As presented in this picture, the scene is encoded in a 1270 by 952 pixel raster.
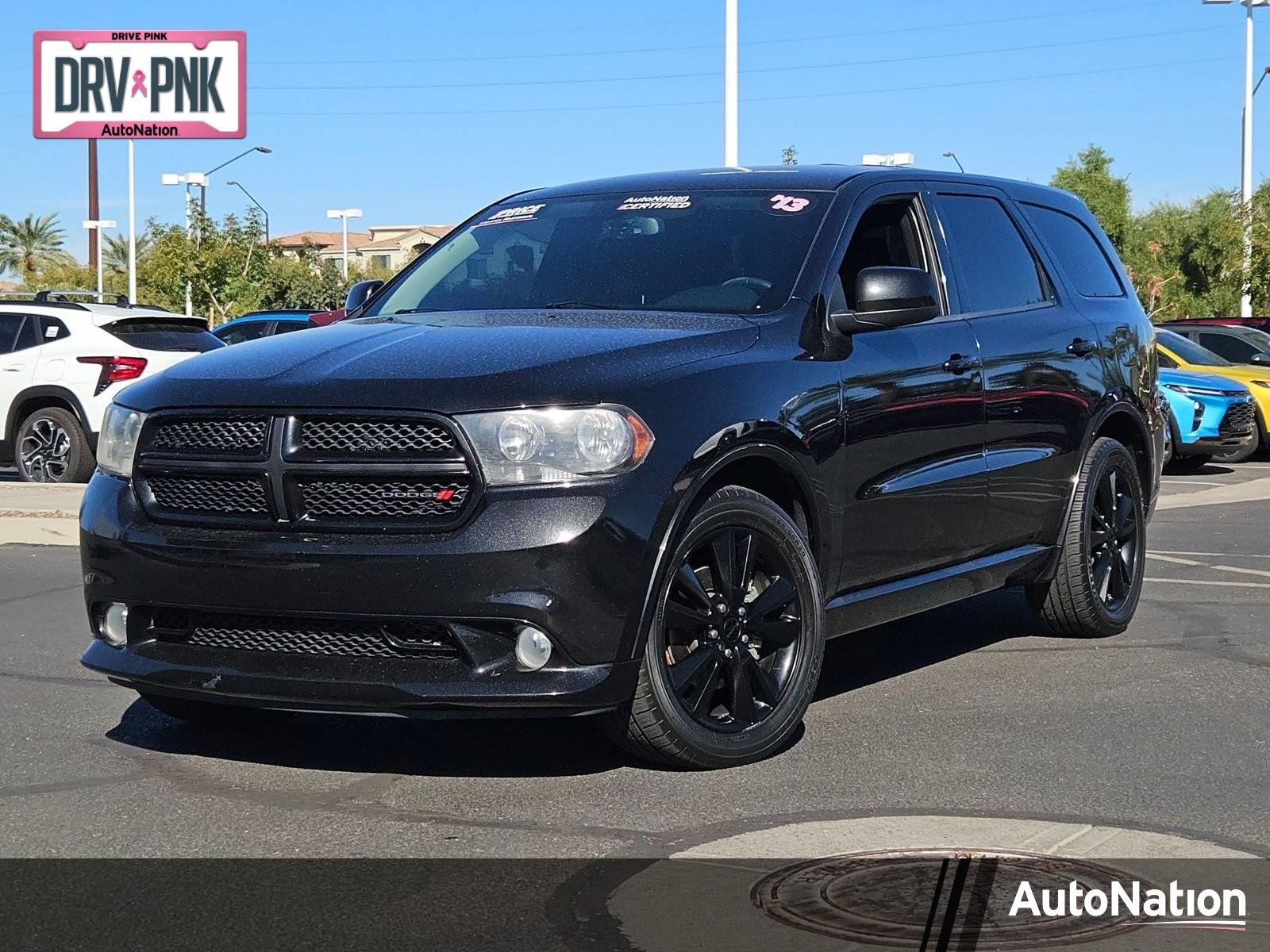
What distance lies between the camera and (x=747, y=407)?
529cm

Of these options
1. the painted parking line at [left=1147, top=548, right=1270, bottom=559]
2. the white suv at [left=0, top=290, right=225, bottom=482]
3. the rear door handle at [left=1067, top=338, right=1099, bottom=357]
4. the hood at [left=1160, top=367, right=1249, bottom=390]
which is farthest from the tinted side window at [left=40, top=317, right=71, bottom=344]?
the rear door handle at [left=1067, top=338, right=1099, bottom=357]

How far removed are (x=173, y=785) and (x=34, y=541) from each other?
6.93m

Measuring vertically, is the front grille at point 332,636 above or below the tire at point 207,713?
above

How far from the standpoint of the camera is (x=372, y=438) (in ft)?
15.9

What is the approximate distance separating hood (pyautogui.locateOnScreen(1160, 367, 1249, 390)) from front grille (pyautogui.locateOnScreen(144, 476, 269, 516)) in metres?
15.3

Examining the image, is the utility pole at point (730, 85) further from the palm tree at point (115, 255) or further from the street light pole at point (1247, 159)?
the palm tree at point (115, 255)

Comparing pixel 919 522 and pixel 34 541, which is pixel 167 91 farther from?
pixel 919 522

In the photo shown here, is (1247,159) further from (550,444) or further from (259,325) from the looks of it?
(550,444)

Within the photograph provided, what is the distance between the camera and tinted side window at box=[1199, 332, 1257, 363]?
2212cm

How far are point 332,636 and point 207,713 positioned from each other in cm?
119

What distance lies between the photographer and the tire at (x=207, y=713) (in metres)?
5.82

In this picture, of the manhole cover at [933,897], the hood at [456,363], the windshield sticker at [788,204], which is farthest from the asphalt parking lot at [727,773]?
the windshield sticker at [788,204]

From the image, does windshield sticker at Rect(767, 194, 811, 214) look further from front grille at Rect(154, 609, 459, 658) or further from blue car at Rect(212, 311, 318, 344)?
blue car at Rect(212, 311, 318, 344)

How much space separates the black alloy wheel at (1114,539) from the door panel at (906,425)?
4.01 feet
